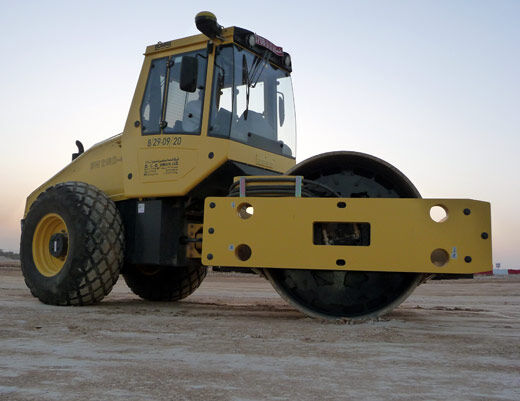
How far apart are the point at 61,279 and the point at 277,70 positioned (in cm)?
312

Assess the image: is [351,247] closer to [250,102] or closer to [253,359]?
[253,359]

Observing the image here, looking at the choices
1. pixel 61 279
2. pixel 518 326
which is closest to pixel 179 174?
pixel 61 279

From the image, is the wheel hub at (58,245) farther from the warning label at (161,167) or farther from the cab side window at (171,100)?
the cab side window at (171,100)

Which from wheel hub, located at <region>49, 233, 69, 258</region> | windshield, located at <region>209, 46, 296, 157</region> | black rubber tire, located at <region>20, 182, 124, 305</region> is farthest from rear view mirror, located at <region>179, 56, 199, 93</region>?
wheel hub, located at <region>49, 233, 69, 258</region>

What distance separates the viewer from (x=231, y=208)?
4617 mm

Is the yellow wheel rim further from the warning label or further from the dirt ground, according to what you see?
the dirt ground

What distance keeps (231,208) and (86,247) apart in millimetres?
1685

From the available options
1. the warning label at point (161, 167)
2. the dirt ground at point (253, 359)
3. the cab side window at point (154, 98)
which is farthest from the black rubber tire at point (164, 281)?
the dirt ground at point (253, 359)

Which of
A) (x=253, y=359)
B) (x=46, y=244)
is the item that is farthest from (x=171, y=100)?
(x=253, y=359)

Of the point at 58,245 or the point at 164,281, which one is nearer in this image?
the point at 58,245

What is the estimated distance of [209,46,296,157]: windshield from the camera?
18.0ft

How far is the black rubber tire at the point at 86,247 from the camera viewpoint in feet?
18.0

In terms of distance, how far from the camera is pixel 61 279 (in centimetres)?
562

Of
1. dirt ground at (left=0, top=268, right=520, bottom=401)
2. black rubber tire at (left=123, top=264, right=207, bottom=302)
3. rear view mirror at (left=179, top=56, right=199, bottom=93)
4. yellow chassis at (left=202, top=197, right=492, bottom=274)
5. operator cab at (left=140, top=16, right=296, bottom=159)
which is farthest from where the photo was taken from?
black rubber tire at (left=123, top=264, right=207, bottom=302)
